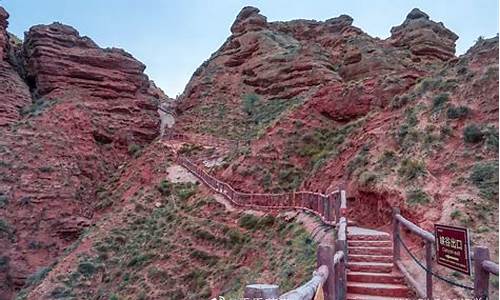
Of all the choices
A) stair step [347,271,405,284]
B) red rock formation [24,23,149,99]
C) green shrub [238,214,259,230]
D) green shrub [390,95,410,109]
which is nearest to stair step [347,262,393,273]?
stair step [347,271,405,284]

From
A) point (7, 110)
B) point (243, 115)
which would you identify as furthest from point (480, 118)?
point (7, 110)

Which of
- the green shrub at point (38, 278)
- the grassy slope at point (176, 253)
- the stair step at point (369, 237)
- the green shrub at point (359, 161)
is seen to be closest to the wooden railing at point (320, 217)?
the stair step at point (369, 237)

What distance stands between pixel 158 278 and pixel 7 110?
25.0 metres

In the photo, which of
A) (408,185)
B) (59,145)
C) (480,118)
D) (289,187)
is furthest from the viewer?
(59,145)

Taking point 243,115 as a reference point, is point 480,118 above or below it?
below

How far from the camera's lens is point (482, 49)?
55.9ft

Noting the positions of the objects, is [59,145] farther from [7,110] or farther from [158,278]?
[158,278]

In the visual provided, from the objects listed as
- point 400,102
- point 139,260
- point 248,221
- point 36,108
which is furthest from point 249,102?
point 248,221

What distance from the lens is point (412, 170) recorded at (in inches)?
515

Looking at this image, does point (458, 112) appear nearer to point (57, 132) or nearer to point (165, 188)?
point (165, 188)

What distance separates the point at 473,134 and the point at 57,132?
102 ft

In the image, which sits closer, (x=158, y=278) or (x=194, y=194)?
→ (x=158, y=278)

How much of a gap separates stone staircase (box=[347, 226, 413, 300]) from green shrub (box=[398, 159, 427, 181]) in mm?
3117

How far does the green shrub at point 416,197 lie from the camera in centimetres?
1154
